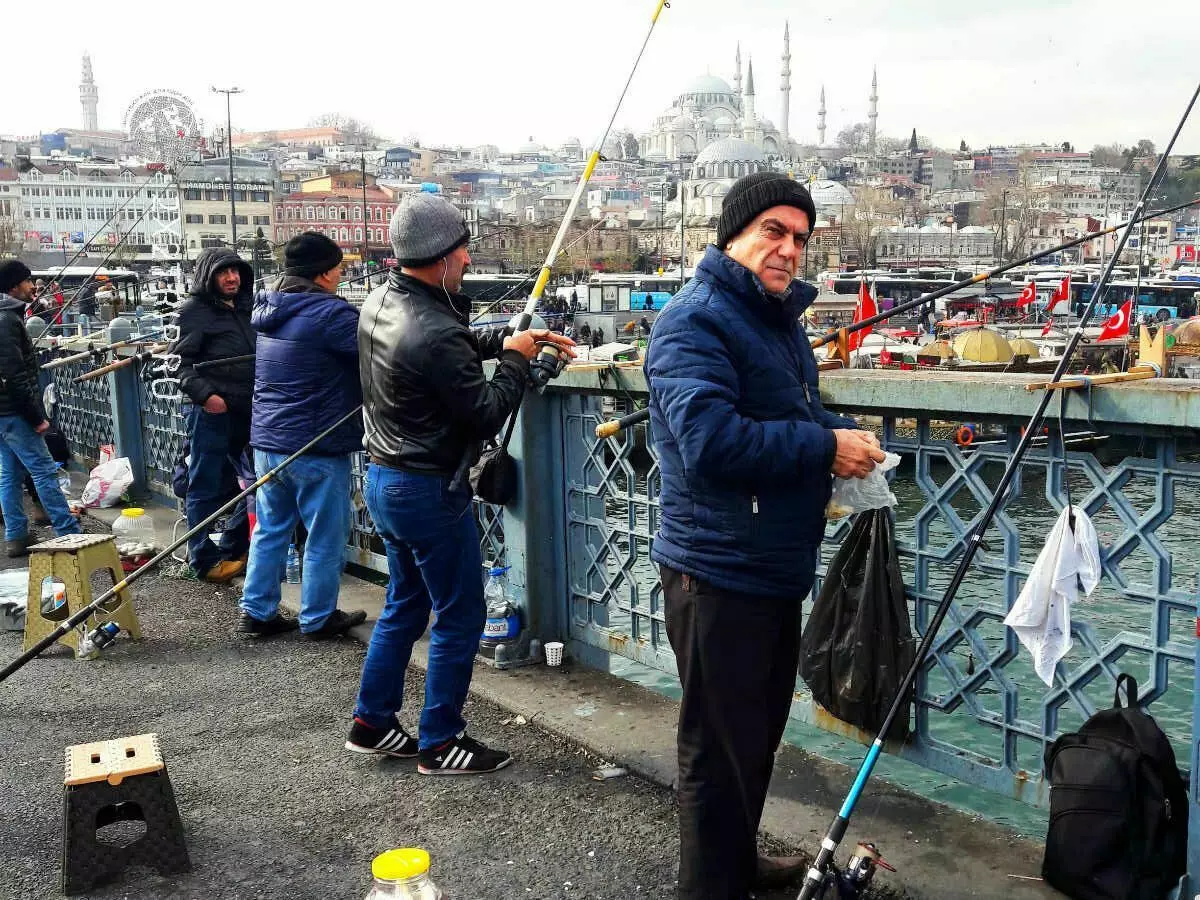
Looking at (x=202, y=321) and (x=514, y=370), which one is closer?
(x=514, y=370)

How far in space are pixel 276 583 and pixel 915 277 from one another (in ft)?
234

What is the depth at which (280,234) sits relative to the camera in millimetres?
105500

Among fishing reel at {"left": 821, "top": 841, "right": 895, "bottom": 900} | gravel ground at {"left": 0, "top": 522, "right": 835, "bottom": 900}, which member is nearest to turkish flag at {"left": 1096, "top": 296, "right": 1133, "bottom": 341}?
gravel ground at {"left": 0, "top": 522, "right": 835, "bottom": 900}

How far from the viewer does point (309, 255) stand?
4.79 metres

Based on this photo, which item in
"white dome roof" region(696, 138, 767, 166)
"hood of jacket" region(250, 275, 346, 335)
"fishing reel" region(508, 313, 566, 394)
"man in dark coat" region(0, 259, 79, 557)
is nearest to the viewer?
"fishing reel" region(508, 313, 566, 394)

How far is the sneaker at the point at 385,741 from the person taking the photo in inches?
147

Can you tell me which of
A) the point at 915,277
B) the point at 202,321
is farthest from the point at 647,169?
the point at 202,321

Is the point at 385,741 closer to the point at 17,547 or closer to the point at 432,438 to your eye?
the point at 432,438

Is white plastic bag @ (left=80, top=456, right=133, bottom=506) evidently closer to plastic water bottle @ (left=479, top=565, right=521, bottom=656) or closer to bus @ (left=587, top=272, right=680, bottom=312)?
plastic water bottle @ (left=479, top=565, right=521, bottom=656)

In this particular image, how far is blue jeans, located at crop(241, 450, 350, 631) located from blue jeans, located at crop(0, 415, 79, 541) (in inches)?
89.9

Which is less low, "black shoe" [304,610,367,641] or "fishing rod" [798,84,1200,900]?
"fishing rod" [798,84,1200,900]

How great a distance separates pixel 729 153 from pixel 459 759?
137m

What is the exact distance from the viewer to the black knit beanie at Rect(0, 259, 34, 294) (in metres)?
6.63

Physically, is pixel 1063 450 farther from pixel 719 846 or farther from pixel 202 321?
pixel 202 321
